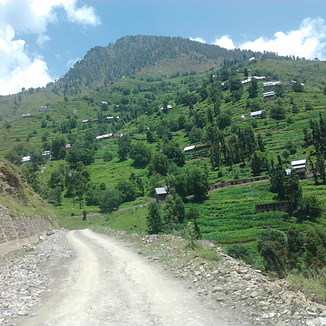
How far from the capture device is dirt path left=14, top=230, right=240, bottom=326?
26.4ft

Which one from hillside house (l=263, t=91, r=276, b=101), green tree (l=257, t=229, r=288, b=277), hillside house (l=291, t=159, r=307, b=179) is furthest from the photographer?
hillside house (l=263, t=91, r=276, b=101)

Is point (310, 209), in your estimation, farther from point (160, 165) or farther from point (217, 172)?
point (160, 165)

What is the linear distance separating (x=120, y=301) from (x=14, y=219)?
18.2 m

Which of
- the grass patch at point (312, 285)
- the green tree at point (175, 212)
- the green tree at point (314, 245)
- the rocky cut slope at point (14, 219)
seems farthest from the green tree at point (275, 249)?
the rocky cut slope at point (14, 219)

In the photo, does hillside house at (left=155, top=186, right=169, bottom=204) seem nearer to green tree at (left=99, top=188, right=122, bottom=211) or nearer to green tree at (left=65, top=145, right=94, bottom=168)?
green tree at (left=99, top=188, right=122, bottom=211)

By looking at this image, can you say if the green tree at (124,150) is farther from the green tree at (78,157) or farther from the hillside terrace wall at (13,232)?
the hillside terrace wall at (13,232)

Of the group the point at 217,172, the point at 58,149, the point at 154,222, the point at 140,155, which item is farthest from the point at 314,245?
the point at 58,149

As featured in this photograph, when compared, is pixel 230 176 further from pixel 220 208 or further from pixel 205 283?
pixel 205 283

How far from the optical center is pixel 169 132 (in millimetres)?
152125

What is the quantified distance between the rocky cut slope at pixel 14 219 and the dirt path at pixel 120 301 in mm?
8105

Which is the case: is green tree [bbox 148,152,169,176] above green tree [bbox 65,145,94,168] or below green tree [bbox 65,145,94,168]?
below

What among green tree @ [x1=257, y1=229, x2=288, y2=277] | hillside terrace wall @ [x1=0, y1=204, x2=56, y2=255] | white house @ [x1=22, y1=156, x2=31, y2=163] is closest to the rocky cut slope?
hillside terrace wall @ [x1=0, y1=204, x2=56, y2=255]

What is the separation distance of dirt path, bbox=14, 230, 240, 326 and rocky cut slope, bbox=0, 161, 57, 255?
26.6ft

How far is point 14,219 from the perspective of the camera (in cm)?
2406
